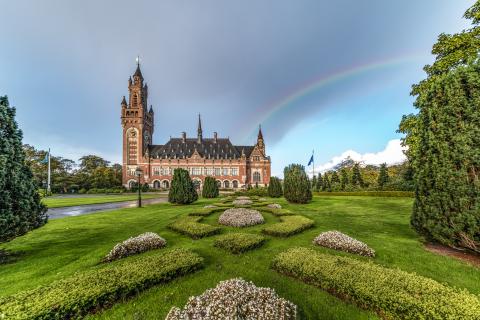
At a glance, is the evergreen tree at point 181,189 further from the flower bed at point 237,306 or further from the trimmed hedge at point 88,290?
the flower bed at point 237,306

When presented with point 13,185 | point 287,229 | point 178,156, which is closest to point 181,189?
point 287,229

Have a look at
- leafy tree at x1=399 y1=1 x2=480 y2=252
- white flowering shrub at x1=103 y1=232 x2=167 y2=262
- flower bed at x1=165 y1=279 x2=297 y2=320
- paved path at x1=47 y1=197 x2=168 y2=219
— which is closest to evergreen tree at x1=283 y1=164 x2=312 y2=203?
leafy tree at x1=399 y1=1 x2=480 y2=252

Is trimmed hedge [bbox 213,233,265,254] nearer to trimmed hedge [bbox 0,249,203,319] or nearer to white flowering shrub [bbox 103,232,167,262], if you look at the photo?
trimmed hedge [bbox 0,249,203,319]

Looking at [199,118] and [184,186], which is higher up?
[199,118]

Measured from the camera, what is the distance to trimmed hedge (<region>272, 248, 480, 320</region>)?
3.51m

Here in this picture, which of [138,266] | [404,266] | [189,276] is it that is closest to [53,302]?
[138,266]

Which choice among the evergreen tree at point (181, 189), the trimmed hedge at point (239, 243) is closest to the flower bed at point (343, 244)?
the trimmed hedge at point (239, 243)

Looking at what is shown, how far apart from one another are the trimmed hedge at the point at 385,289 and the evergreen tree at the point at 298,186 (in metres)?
16.3

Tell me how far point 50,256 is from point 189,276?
17.6 feet

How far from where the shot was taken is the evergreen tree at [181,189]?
21219 mm

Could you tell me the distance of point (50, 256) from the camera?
6.96 m

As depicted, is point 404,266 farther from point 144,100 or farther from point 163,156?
point 144,100

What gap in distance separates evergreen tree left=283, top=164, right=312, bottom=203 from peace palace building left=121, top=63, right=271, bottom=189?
135 feet

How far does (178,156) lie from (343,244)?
60.5 meters
